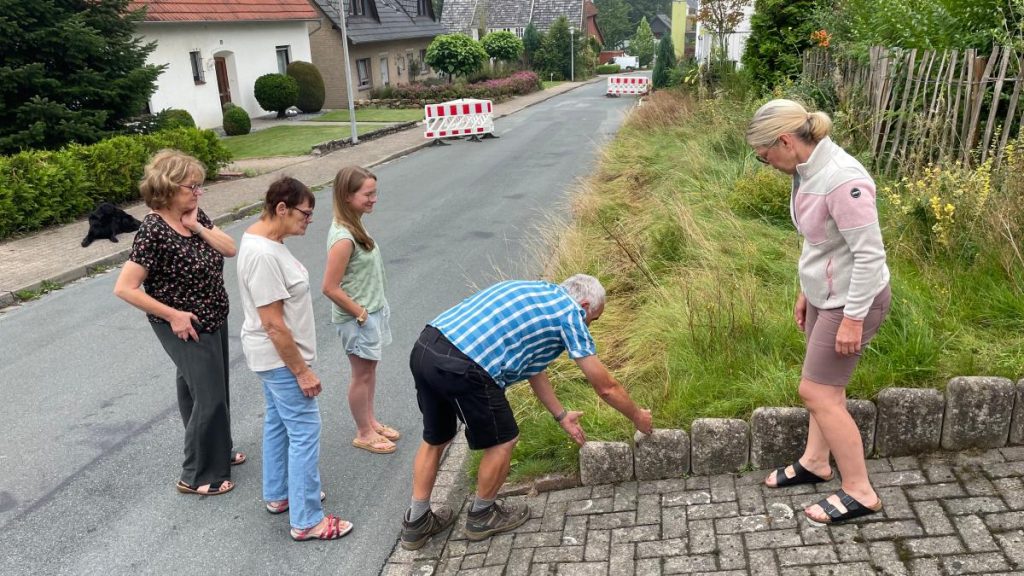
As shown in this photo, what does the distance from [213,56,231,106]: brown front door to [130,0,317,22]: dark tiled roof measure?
166 centimetres

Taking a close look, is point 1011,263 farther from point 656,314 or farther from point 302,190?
point 302,190

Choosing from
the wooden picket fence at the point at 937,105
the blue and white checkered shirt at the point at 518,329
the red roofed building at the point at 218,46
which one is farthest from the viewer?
the red roofed building at the point at 218,46

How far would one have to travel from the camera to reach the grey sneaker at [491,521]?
3.70 metres

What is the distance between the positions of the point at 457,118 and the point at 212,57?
10162 millimetres

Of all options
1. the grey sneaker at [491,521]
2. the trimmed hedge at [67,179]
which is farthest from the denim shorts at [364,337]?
the trimmed hedge at [67,179]

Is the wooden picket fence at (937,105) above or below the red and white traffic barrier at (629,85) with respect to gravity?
above

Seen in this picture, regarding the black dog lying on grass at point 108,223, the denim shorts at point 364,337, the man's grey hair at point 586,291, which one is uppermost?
the black dog lying on grass at point 108,223

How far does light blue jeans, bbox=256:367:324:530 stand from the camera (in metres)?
3.76

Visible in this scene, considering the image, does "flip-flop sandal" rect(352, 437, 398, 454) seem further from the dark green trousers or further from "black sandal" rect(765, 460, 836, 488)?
"black sandal" rect(765, 460, 836, 488)

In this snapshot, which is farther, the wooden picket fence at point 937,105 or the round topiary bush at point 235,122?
the round topiary bush at point 235,122

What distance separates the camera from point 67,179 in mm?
11742

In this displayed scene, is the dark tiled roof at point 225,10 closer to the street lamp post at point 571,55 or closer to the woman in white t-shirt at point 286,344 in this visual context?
the woman in white t-shirt at point 286,344

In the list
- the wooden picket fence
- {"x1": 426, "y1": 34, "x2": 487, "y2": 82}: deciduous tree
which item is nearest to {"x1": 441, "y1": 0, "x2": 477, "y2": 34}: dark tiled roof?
{"x1": 426, "y1": 34, "x2": 487, "y2": 82}: deciduous tree

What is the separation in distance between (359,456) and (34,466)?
1952mm
